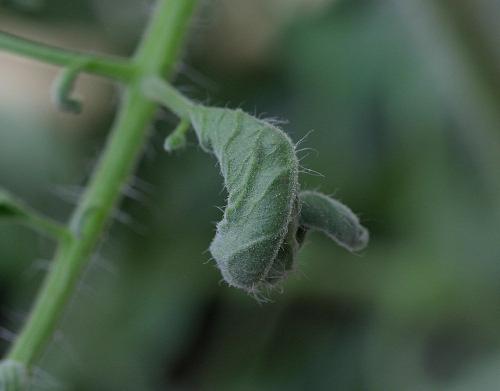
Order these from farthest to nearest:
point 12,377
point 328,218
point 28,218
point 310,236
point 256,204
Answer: point 310,236
point 28,218
point 12,377
point 328,218
point 256,204

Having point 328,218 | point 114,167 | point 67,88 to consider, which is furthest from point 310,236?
point 328,218

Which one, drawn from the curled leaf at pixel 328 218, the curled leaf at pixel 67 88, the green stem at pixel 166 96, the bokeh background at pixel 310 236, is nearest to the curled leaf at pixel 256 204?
the curled leaf at pixel 328 218

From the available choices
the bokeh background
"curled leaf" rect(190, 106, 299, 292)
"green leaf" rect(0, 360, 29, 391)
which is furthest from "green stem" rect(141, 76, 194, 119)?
the bokeh background

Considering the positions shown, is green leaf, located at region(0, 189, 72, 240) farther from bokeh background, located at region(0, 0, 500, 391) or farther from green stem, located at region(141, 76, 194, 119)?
bokeh background, located at region(0, 0, 500, 391)

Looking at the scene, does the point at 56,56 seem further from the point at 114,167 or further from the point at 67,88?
the point at 114,167

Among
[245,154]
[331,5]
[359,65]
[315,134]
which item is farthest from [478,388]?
[245,154]

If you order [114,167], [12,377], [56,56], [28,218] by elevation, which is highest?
[56,56]
